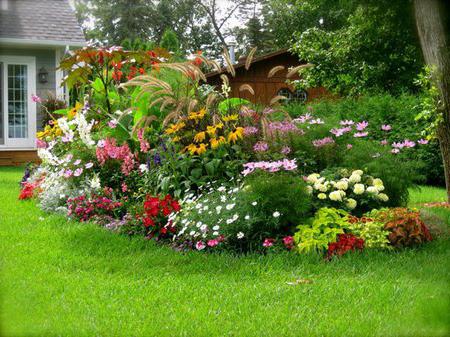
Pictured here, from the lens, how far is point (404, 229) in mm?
3842

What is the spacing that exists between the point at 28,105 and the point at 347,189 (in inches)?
322

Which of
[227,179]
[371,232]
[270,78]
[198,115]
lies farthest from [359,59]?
[371,232]

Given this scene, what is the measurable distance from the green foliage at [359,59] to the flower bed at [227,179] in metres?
1.67

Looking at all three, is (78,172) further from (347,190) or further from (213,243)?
(347,190)

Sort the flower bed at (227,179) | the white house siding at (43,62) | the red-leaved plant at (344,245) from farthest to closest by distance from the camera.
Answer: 1. the white house siding at (43,62)
2. the flower bed at (227,179)
3. the red-leaved plant at (344,245)

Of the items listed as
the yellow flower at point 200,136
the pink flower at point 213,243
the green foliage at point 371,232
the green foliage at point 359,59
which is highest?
the green foliage at point 359,59

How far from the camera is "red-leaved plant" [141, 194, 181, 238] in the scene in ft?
13.8

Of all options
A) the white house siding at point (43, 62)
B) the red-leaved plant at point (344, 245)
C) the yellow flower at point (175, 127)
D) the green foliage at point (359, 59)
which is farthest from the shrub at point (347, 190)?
the white house siding at point (43, 62)

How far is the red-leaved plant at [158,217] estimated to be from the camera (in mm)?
4215

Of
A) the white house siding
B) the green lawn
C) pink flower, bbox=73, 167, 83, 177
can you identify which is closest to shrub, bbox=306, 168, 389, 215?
the green lawn

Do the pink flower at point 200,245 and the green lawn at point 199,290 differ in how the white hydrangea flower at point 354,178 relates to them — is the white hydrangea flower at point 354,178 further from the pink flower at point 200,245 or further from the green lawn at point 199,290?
the pink flower at point 200,245

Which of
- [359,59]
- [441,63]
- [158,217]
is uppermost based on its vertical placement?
[359,59]

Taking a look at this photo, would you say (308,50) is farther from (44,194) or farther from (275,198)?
(275,198)

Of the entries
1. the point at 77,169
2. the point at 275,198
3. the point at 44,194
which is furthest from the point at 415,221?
the point at 44,194
